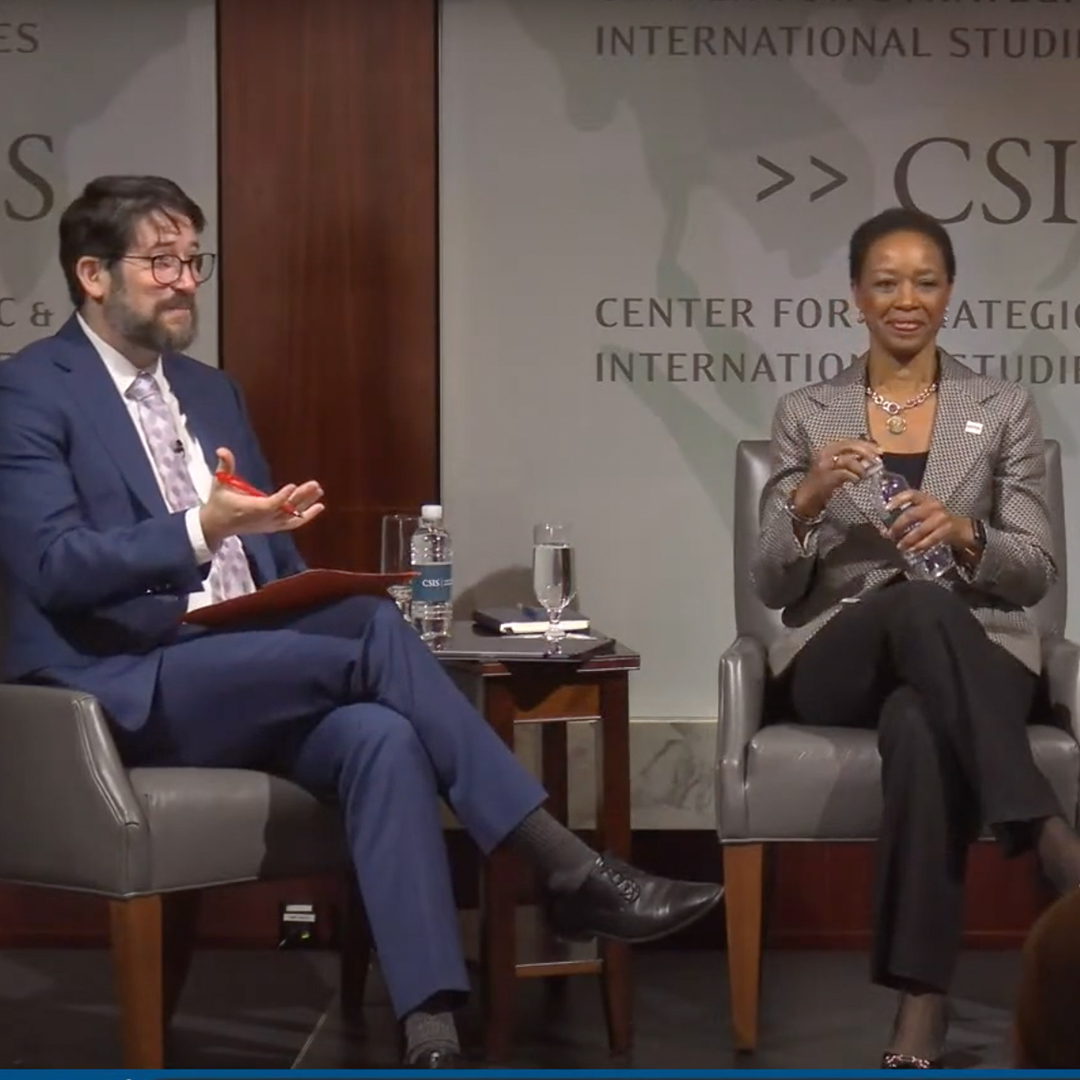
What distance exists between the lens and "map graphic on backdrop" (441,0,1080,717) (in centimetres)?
422

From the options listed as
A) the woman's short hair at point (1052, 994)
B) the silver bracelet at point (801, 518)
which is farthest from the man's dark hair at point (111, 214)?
the woman's short hair at point (1052, 994)

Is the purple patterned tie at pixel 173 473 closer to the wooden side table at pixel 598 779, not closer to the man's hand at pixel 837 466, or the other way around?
the wooden side table at pixel 598 779

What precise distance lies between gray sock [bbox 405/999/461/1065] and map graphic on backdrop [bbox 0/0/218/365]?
1.99m

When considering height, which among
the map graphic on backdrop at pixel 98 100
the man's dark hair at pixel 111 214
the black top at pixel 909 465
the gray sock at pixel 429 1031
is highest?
the map graphic on backdrop at pixel 98 100

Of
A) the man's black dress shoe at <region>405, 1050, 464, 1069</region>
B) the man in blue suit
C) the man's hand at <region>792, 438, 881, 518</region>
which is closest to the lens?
the man's black dress shoe at <region>405, 1050, 464, 1069</region>

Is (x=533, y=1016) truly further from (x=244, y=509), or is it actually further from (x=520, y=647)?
(x=244, y=509)

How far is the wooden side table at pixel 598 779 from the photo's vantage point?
131 inches

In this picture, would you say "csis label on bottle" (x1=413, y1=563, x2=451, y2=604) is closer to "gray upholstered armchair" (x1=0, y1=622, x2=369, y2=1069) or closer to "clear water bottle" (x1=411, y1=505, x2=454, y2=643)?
"clear water bottle" (x1=411, y1=505, x2=454, y2=643)

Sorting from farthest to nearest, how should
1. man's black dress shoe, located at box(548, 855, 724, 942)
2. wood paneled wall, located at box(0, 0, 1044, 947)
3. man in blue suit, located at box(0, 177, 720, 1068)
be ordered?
wood paneled wall, located at box(0, 0, 1044, 947)
man's black dress shoe, located at box(548, 855, 724, 942)
man in blue suit, located at box(0, 177, 720, 1068)

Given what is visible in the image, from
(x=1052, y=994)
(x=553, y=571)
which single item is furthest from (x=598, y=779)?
(x=1052, y=994)

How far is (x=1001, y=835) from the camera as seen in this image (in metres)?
3.12

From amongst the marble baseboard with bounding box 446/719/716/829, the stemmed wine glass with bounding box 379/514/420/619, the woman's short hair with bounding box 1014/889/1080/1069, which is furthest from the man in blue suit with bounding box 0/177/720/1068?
the woman's short hair with bounding box 1014/889/1080/1069

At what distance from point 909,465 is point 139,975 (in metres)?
1.73

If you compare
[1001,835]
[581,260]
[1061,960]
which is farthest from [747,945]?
[1061,960]
